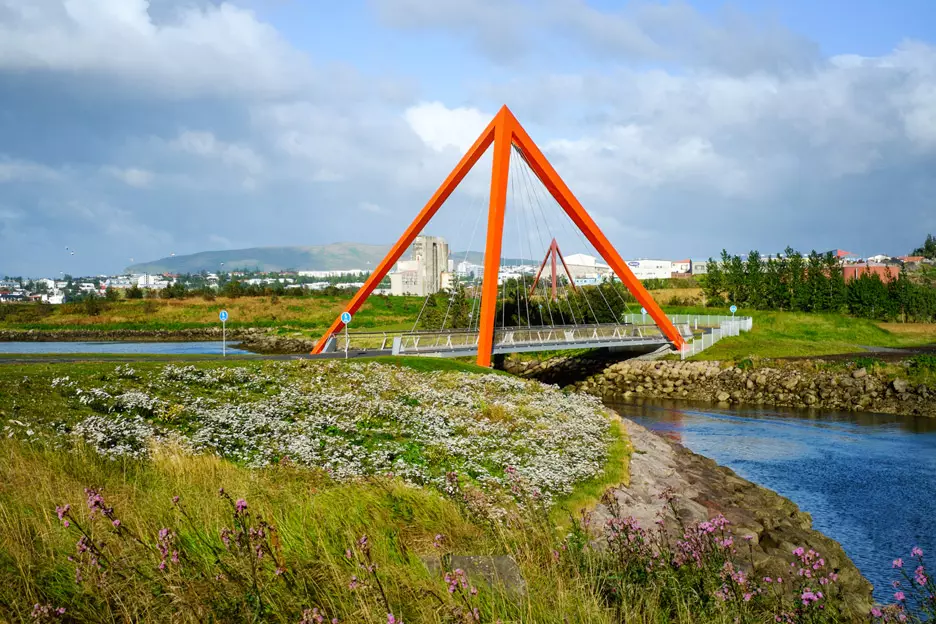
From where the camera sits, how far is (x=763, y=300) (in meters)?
61.3

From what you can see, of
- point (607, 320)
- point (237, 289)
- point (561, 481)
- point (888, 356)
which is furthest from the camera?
point (237, 289)

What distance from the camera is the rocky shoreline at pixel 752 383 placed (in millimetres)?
31688

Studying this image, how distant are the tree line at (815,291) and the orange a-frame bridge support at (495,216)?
27.5 m

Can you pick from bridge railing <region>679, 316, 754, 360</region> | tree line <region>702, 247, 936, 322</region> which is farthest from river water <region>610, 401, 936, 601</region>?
tree line <region>702, 247, 936, 322</region>

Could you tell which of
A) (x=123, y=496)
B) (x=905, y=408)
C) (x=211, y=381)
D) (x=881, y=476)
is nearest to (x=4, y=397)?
(x=211, y=381)

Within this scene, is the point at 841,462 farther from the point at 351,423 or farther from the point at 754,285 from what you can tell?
the point at 754,285

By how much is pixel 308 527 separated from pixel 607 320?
46.0m

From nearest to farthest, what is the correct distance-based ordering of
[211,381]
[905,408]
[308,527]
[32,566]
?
[32,566], [308,527], [211,381], [905,408]

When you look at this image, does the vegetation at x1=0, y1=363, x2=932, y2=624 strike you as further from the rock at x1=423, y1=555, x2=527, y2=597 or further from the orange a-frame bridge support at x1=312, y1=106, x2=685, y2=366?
the orange a-frame bridge support at x1=312, y1=106, x2=685, y2=366

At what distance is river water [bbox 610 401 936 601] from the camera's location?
46.2 ft

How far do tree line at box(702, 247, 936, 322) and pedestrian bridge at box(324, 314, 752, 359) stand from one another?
735 inches

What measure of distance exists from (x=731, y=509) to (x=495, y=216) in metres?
18.3

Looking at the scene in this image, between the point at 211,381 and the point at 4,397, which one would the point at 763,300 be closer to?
the point at 211,381

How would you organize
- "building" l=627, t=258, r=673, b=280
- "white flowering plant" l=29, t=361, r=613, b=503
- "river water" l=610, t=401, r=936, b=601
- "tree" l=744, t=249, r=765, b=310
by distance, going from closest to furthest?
"white flowering plant" l=29, t=361, r=613, b=503
"river water" l=610, t=401, r=936, b=601
"tree" l=744, t=249, r=765, b=310
"building" l=627, t=258, r=673, b=280
